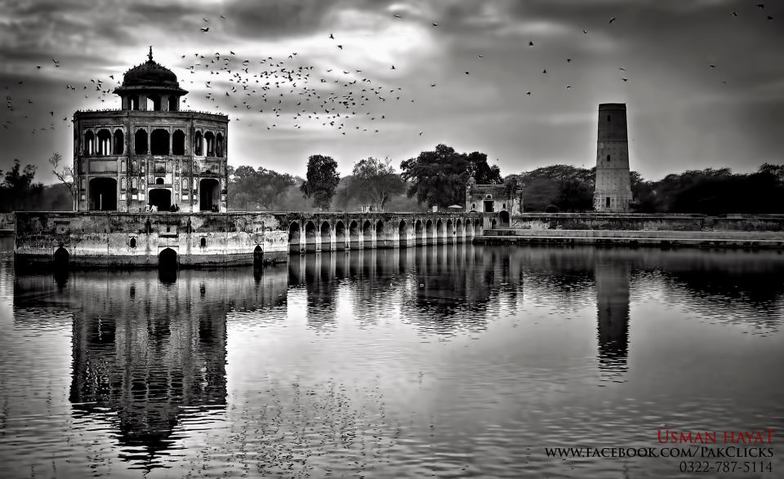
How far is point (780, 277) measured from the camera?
33.8m

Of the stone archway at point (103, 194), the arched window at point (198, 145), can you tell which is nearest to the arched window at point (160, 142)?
the arched window at point (198, 145)

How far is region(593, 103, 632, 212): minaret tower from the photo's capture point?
65438mm

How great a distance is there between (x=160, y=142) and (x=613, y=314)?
24488 mm

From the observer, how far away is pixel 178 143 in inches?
1553

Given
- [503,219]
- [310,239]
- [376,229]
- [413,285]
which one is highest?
[503,219]

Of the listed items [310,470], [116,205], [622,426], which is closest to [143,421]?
[310,470]

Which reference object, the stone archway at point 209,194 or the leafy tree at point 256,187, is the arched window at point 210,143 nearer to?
the stone archway at point 209,194

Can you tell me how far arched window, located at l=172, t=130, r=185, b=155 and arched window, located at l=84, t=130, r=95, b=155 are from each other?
11.6ft

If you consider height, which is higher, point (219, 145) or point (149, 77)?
point (149, 77)

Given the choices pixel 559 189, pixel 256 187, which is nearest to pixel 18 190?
pixel 256 187

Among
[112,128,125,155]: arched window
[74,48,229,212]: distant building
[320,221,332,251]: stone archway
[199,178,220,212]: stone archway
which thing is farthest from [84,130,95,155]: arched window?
A: [320,221,332,251]: stone archway

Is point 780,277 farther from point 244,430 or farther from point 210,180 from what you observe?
point 244,430

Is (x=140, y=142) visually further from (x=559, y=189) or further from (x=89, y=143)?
(x=559, y=189)

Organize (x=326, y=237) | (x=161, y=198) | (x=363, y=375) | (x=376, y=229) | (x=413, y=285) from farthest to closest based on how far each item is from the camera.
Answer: (x=376, y=229) → (x=326, y=237) → (x=161, y=198) → (x=413, y=285) → (x=363, y=375)
